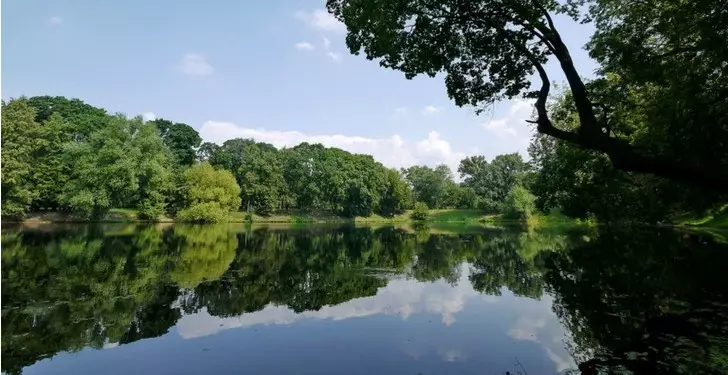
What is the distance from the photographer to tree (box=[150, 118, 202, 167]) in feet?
274

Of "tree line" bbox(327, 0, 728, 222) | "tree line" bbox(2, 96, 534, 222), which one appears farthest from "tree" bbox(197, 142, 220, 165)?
"tree line" bbox(327, 0, 728, 222)

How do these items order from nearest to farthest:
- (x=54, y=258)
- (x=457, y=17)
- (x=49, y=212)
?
(x=457, y=17), (x=54, y=258), (x=49, y=212)

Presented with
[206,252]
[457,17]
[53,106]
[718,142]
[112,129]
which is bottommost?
[206,252]

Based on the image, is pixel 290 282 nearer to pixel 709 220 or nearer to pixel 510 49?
pixel 510 49

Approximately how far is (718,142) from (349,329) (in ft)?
39.2

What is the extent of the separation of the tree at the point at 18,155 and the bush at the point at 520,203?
84.3 m

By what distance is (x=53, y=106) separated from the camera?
68000mm

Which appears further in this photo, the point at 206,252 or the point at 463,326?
the point at 206,252

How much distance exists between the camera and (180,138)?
84.4 m

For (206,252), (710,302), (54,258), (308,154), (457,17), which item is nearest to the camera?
(457,17)

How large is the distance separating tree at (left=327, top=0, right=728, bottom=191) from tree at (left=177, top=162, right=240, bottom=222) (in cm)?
5844

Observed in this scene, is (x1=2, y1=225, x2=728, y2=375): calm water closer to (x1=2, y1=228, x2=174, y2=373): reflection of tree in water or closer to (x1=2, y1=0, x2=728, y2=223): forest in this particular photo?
(x1=2, y1=228, x2=174, y2=373): reflection of tree in water

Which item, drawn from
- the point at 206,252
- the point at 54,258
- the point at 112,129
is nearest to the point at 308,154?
the point at 112,129

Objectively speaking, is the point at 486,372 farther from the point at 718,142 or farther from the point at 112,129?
the point at 112,129
